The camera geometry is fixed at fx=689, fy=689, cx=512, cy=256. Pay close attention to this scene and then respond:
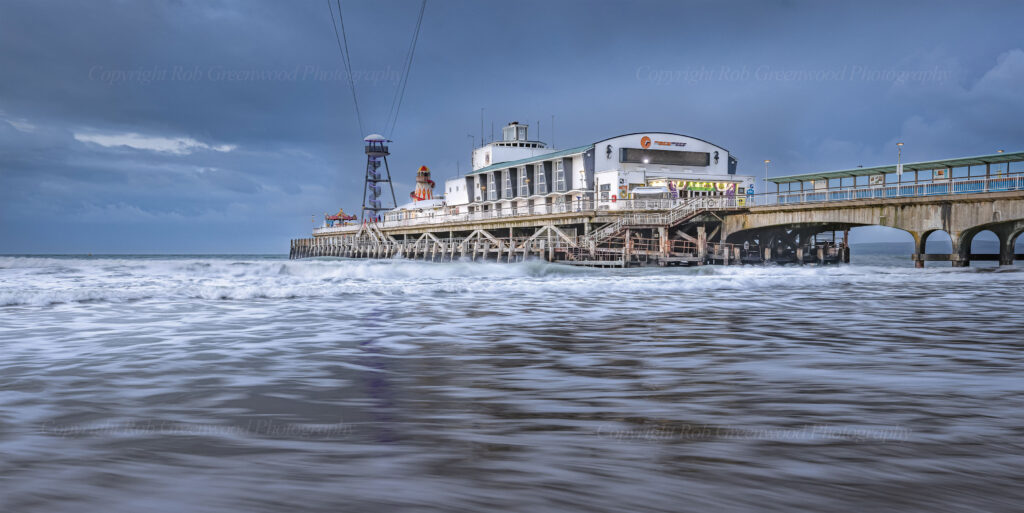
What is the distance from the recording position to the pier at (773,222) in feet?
123

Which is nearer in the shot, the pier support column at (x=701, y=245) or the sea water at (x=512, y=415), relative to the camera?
the sea water at (x=512, y=415)

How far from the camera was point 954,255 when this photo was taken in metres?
38.5

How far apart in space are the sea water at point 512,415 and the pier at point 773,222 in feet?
91.4

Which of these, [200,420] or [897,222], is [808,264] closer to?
[897,222]

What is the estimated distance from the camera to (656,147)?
61.0 metres

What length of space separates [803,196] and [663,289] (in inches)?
946

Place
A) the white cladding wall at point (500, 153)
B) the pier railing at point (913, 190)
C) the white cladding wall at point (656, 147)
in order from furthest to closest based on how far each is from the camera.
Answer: the white cladding wall at point (500, 153) → the white cladding wall at point (656, 147) → the pier railing at point (913, 190)

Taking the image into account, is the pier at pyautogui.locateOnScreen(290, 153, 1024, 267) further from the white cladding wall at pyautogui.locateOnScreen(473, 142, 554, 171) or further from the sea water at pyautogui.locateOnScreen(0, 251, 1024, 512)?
the sea water at pyautogui.locateOnScreen(0, 251, 1024, 512)

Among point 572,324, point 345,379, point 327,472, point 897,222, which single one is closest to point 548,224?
point 897,222

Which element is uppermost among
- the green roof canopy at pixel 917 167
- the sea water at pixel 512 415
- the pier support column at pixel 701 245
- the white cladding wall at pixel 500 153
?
the white cladding wall at pixel 500 153

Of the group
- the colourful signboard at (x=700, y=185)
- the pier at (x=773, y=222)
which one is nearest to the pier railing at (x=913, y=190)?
the pier at (x=773, y=222)

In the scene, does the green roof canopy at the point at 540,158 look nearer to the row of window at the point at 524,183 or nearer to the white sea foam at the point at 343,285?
the row of window at the point at 524,183

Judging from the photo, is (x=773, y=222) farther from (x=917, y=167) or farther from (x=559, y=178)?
(x=559, y=178)

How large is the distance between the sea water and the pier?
27865mm
